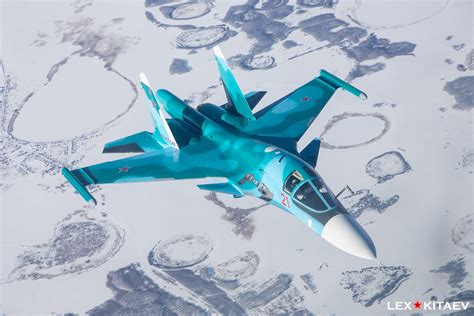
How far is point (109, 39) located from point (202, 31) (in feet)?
23.9

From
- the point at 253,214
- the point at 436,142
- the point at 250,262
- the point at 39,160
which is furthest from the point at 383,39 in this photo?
the point at 39,160

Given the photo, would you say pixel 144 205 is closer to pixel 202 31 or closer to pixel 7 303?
pixel 7 303

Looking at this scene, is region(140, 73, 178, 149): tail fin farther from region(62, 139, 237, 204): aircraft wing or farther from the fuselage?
the fuselage

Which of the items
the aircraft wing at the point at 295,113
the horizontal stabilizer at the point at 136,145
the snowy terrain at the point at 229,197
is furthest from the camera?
the horizontal stabilizer at the point at 136,145

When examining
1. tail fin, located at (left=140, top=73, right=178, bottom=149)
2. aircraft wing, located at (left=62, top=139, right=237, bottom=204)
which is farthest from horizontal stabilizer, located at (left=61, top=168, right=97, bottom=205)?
tail fin, located at (left=140, top=73, right=178, bottom=149)

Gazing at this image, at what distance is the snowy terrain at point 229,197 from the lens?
3128cm

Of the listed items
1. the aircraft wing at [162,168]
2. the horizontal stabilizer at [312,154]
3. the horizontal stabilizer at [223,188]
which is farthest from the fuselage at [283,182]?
the horizontal stabilizer at [312,154]

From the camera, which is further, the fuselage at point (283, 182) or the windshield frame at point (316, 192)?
the windshield frame at point (316, 192)

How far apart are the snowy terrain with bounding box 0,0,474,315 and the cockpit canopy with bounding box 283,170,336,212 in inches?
200

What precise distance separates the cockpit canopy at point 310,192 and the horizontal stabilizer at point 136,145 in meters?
9.49

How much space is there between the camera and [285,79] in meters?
42.8

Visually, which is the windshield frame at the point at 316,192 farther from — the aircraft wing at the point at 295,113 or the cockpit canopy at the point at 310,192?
the aircraft wing at the point at 295,113

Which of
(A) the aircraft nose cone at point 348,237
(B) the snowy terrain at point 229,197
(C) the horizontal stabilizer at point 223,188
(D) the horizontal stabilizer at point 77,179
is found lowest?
(B) the snowy terrain at point 229,197

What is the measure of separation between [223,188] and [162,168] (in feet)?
12.0
